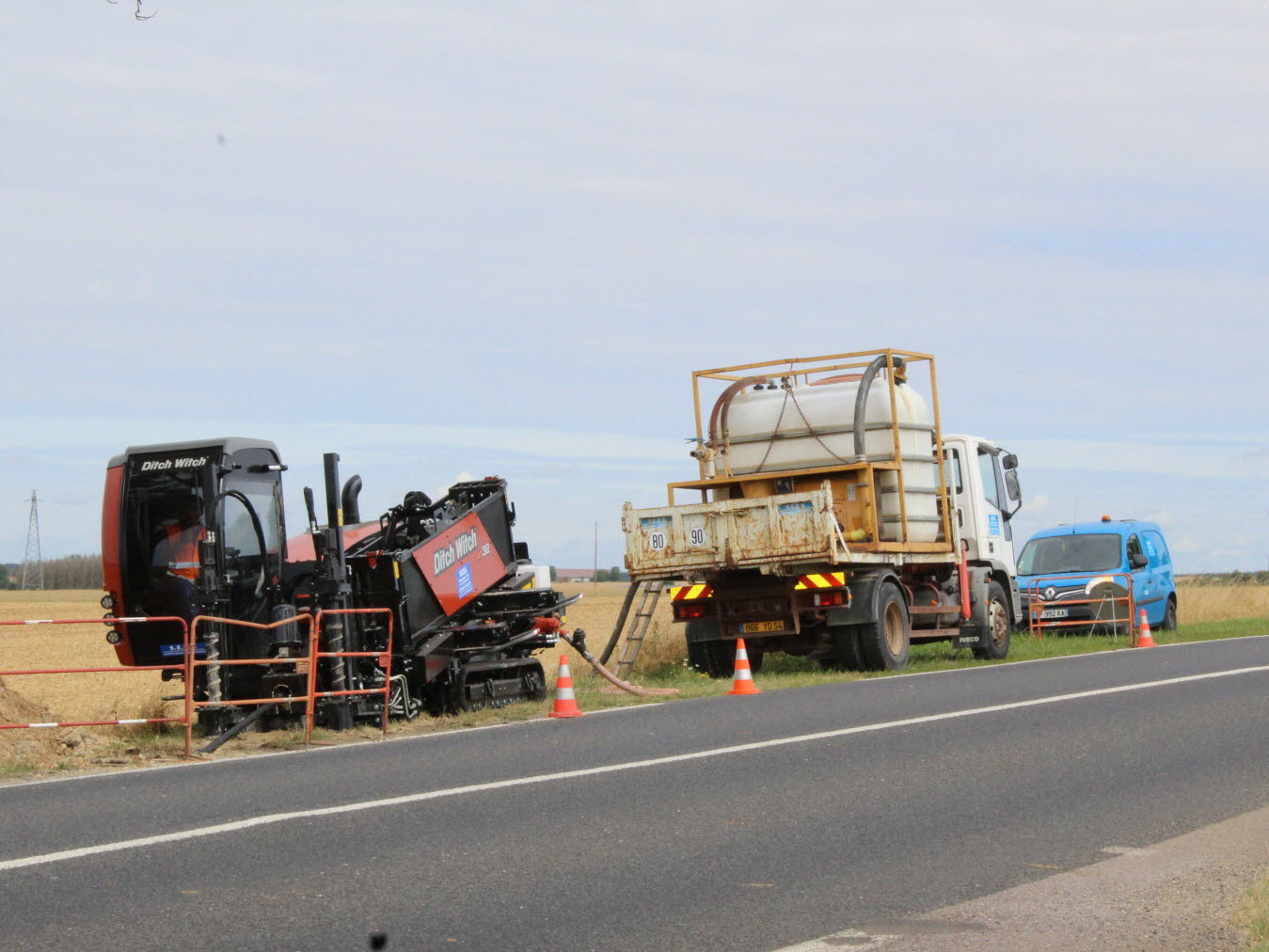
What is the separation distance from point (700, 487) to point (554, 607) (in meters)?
4.65

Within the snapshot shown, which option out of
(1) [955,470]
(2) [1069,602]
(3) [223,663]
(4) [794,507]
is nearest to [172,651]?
(3) [223,663]

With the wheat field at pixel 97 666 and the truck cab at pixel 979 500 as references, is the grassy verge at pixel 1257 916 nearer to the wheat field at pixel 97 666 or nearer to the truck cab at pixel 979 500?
the wheat field at pixel 97 666

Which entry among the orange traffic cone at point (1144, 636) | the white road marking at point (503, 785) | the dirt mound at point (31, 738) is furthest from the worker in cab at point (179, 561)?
the orange traffic cone at point (1144, 636)

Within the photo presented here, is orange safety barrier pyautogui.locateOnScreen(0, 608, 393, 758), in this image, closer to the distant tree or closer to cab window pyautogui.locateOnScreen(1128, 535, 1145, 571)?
cab window pyautogui.locateOnScreen(1128, 535, 1145, 571)

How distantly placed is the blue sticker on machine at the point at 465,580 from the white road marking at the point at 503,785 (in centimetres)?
454

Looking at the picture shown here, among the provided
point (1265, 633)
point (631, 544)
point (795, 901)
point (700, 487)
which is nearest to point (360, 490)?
point (631, 544)

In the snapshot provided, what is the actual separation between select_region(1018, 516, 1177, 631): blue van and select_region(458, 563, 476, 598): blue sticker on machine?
1398 centimetres

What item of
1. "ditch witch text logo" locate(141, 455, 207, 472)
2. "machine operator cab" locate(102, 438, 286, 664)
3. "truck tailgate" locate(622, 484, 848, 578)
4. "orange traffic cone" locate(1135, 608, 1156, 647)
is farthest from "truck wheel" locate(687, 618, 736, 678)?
"ditch witch text logo" locate(141, 455, 207, 472)

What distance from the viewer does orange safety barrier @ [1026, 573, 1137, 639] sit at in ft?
88.3

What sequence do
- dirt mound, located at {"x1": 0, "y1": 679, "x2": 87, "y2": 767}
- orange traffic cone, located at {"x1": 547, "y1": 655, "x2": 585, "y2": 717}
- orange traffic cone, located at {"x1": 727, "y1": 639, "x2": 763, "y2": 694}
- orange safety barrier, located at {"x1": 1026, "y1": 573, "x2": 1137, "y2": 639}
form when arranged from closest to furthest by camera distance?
dirt mound, located at {"x1": 0, "y1": 679, "x2": 87, "y2": 767} → orange traffic cone, located at {"x1": 547, "y1": 655, "x2": 585, "y2": 717} → orange traffic cone, located at {"x1": 727, "y1": 639, "x2": 763, "y2": 694} → orange safety barrier, located at {"x1": 1026, "y1": 573, "x2": 1137, "y2": 639}

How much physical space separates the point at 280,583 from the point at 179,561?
41.0 inches

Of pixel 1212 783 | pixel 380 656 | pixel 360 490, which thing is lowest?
pixel 1212 783

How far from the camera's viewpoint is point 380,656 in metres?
14.5

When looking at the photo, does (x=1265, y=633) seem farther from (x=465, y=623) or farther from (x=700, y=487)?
(x=465, y=623)
